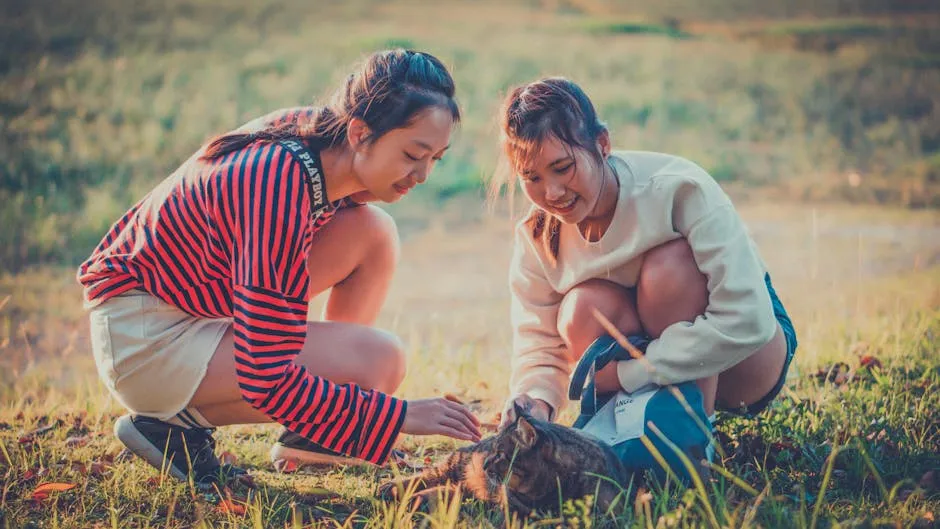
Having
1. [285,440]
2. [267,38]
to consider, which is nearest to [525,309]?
[285,440]

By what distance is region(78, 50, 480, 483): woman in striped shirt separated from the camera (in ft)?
8.77

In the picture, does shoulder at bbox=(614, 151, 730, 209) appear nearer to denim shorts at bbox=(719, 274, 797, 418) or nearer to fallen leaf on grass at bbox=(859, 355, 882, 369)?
denim shorts at bbox=(719, 274, 797, 418)

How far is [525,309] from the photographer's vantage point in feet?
10.8

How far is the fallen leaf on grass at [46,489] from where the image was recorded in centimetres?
291

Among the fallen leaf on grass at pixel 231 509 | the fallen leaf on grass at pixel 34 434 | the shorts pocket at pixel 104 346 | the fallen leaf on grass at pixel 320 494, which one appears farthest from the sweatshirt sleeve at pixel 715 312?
the fallen leaf on grass at pixel 34 434

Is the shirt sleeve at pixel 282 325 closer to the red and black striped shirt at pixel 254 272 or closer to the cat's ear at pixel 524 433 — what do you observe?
the red and black striped shirt at pixel 254 272

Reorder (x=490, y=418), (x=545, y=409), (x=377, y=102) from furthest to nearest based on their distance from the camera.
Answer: (x=490, y=418) < (x=545, y=409) < (x=377, y=102)

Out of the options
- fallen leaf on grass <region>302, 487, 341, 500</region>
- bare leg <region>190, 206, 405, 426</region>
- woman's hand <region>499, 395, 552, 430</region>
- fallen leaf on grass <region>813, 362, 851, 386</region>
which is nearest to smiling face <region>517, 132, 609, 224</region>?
woman's hand <region>499, 395, 552, 430</region>

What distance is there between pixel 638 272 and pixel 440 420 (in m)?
0.84

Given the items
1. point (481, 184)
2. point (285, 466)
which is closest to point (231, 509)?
point (285, 466)

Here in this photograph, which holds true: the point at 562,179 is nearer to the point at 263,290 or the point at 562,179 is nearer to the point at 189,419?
the point at 263,290

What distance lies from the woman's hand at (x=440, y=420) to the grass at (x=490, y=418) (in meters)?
0.20

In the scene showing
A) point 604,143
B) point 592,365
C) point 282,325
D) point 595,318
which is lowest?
point 592,365

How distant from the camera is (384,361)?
10.3 feet
